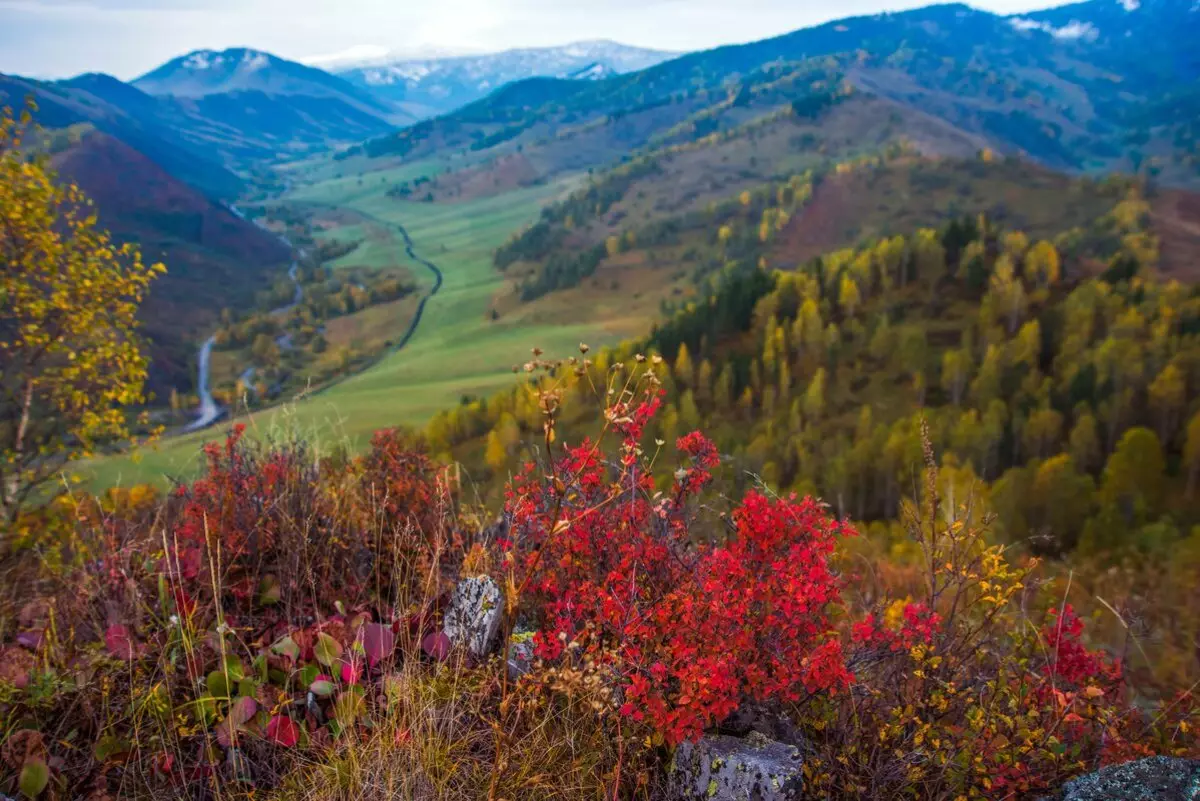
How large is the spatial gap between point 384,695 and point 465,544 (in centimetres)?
285

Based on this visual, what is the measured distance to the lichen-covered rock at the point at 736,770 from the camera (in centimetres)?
469

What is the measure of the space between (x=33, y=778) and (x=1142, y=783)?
7.58 metres

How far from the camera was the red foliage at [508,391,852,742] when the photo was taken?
4719 mm

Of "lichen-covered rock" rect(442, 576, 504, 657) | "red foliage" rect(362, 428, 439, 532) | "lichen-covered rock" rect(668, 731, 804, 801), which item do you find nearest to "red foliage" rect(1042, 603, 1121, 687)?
"lichen-covered rock" rect(668, 731, 804, 801)

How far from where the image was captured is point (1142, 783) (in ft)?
15.3

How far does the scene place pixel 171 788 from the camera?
515 cm

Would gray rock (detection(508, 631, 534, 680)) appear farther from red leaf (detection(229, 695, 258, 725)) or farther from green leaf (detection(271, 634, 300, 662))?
red leaf (detection(229, 695, 258, 725))

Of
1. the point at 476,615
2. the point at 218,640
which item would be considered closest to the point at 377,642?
the point at 476,615

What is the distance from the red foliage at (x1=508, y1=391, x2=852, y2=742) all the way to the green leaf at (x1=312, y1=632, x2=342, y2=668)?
1.72 m

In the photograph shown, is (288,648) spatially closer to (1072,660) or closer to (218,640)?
(218,640)

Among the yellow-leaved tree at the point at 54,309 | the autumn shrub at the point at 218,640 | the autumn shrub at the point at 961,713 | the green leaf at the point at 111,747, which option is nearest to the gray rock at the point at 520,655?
the autumn shrub at the point at 218,640

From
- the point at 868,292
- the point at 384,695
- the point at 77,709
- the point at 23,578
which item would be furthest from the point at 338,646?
the point at 868,292

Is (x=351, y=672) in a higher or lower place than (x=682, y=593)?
lower

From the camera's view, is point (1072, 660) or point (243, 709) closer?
point (243, 709)
